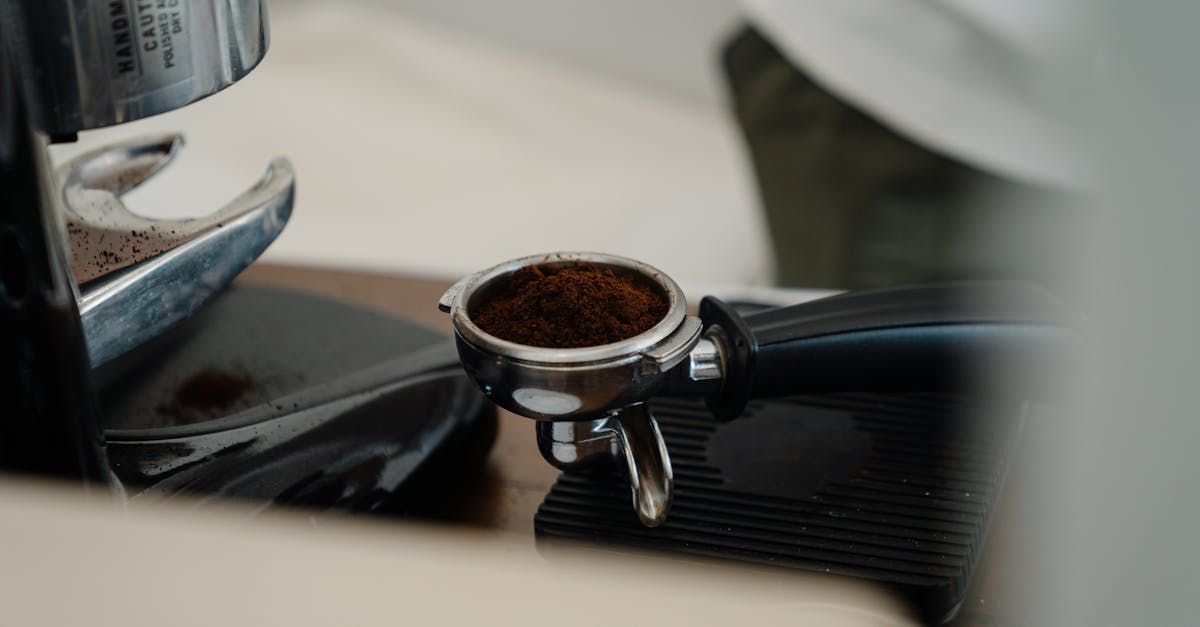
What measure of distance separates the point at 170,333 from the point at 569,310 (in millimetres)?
204

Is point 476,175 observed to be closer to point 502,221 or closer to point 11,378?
point 502,221

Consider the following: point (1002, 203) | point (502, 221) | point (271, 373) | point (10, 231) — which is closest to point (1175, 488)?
point (10, 231)

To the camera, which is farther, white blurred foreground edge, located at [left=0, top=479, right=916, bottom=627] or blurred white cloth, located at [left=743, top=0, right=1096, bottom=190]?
blurred white cloth, located at [left=743, top=0, right=1096, bottom=190]

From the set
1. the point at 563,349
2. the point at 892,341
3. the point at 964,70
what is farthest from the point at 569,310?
the point at 964,70

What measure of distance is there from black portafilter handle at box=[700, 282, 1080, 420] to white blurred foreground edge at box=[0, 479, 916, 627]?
0.79 feet

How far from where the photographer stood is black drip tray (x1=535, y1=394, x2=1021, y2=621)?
0.36m

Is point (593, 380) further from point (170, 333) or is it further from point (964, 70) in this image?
point (964, 70)

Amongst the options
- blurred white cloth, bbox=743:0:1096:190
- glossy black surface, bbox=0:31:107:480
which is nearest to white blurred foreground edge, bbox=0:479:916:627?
glossy black surface, bbox=0:31:107:480

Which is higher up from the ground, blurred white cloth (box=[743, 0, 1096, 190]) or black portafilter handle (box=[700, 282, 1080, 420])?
black portafilter handle (box=[700, 282, 1080, 420])

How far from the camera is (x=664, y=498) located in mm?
344

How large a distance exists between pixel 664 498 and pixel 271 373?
6.8 inches

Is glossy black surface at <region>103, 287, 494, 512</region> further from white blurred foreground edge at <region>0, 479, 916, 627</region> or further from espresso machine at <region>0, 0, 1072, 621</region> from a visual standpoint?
white blurred foreground edge at <region>0, 479, 916, 627</region>

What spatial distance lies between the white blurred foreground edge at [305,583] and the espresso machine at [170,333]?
17 centimetres

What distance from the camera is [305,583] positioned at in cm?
14
